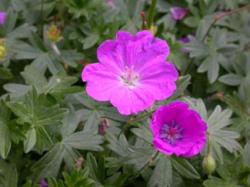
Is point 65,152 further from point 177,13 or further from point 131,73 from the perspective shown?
point 177,13

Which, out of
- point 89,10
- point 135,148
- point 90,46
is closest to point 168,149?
point 135,148

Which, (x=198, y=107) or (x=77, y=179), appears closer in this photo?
(x=77, y=179)

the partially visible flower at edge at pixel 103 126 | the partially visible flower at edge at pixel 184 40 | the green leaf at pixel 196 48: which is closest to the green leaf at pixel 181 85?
the partially visible flower at edge at pixel 103 126

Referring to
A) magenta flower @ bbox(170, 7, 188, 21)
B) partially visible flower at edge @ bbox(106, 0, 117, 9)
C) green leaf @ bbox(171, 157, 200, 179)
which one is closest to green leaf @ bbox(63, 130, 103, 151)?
green leaf @ bbox(171, 157, 200, 179)

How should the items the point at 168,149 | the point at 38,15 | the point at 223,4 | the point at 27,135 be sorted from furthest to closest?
the point at 223,4
the point at 38,15
the point at 27,135
the point at 168,149

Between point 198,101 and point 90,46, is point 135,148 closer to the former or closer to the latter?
point 198,101

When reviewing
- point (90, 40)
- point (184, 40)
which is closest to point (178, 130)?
point (90, 40)

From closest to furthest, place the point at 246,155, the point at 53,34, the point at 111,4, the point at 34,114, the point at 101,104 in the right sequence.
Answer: the point at 34,114 < the point at 246,155 < the point at 101,104 < the point at 53,34 < the point at 111,4
